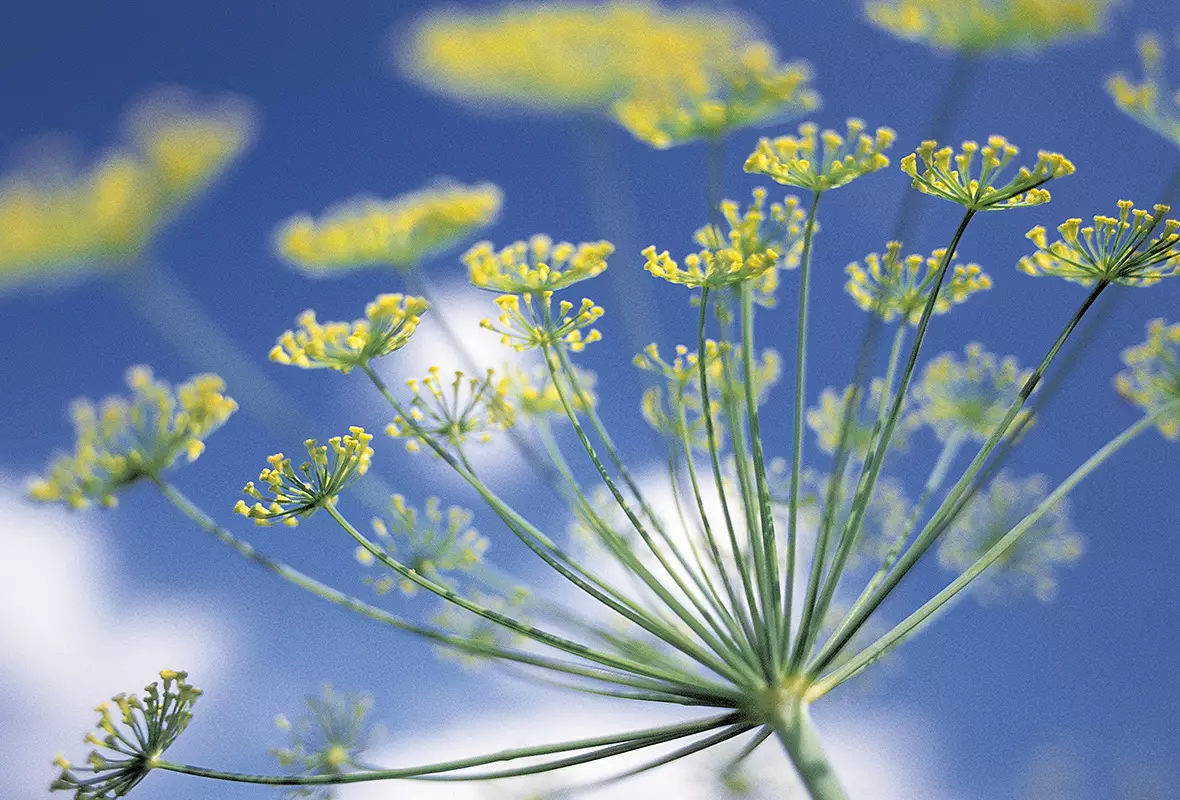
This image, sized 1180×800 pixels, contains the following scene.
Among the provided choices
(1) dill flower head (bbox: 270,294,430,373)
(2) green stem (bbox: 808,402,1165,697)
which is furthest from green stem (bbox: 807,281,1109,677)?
(1) dill flower head (bbox: 270,294,430,373)

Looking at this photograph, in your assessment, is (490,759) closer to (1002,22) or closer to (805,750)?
(805,750)

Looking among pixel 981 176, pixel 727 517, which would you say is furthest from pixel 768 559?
pixel 981 176

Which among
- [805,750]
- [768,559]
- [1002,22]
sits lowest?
[805,750]

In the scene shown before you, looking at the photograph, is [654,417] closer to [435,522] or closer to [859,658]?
[435,522]

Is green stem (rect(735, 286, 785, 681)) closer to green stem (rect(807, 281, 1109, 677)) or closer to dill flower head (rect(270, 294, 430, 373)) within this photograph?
green stem (rect(807, 281, 1109, 677))

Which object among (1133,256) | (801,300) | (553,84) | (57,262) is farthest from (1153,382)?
(57,262)

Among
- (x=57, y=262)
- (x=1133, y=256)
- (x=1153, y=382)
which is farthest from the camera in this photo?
(x=1153, y=382)
